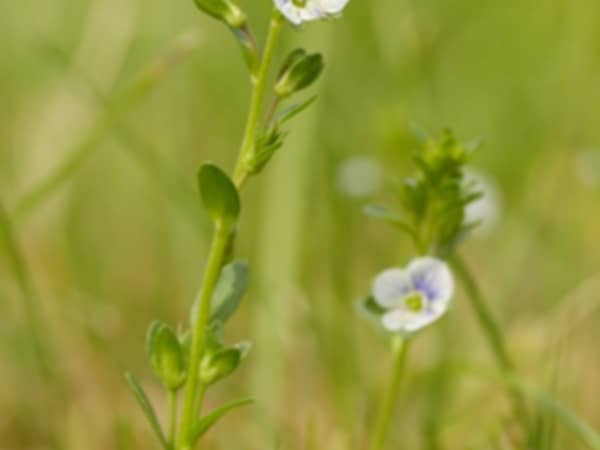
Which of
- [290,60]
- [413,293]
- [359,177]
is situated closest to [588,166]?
[359,177]

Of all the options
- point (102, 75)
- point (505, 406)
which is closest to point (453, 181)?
point (505, 406)

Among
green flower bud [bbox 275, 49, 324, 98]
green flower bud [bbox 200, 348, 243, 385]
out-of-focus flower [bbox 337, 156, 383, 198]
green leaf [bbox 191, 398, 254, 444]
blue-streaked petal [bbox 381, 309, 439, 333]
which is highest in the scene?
green flower bud [bbox 275, 49, 324, 98]

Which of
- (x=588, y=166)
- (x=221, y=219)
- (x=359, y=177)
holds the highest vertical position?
(x=221, y=219)

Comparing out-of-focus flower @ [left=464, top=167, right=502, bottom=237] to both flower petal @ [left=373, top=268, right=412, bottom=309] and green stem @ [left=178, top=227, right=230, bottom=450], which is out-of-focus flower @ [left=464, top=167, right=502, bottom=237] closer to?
flower petal @ [left=373, top=268, right=412, bottom=309]

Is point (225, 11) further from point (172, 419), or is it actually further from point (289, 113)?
point (172, 419)

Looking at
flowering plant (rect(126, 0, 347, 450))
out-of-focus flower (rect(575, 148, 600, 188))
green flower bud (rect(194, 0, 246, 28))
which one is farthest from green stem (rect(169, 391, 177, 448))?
out-of-focus flower (rect(575, 148, 600, 188))

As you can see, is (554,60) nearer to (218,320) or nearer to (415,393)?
(415,393)

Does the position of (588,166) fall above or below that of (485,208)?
below
